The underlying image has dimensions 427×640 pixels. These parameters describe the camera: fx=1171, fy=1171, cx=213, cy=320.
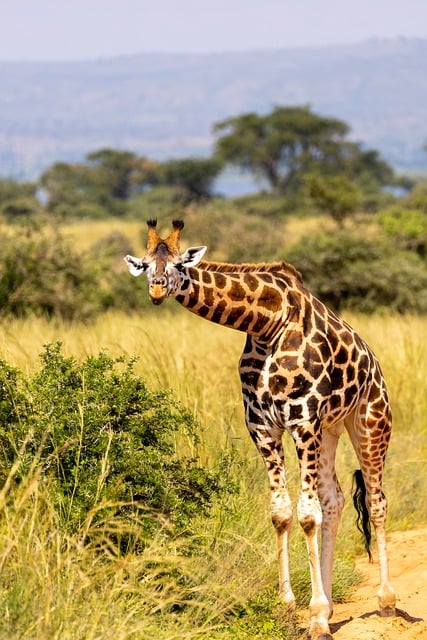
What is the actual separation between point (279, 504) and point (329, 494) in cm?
58

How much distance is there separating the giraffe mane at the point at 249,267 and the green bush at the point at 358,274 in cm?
Answer: 1209

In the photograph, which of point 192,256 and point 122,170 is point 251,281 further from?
point 122,170

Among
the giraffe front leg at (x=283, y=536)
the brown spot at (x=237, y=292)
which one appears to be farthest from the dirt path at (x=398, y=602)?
the brown spot at (x=237, y=292)

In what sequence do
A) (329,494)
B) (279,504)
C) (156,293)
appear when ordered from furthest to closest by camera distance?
(329,494), (279,504), (156,293)

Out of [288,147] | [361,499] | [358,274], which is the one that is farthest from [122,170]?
[361,499]

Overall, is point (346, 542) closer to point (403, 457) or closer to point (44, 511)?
point (403, 457)

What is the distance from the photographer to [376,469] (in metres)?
6.68

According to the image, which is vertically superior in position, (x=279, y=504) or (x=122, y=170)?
(x=279, y=504)

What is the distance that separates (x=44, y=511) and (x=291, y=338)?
1521 mm

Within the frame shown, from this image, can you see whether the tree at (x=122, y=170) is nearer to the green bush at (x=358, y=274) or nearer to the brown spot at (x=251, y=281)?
the green bush at (x=358, y=274)

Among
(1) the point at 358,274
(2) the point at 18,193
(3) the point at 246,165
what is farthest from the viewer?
(3) the point at 246,165

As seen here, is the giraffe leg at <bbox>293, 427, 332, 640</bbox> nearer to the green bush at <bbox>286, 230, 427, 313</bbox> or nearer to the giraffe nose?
the giraffe nose

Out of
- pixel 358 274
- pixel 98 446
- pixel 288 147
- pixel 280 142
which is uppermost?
pixel 98 446

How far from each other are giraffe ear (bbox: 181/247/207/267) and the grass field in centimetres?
129
